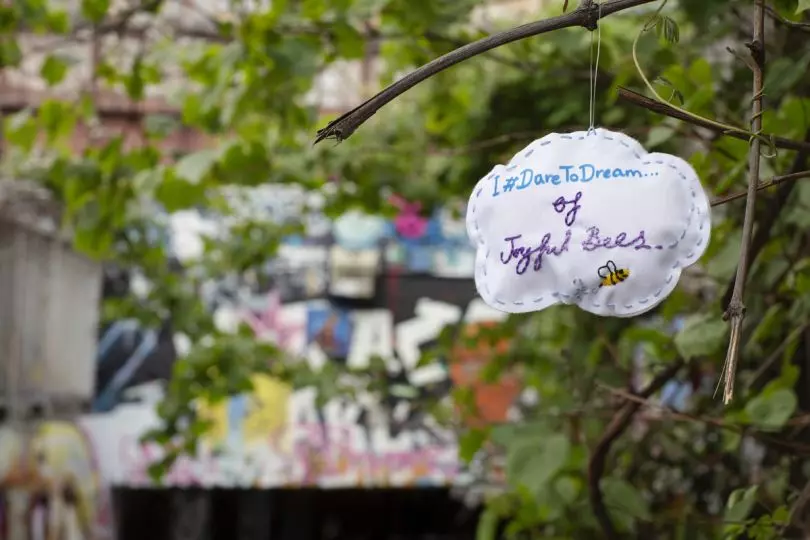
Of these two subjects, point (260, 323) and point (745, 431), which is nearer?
point (745, 431)

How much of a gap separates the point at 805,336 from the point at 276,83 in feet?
4.52

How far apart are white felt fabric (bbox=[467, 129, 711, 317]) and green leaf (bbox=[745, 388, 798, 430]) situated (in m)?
0.69

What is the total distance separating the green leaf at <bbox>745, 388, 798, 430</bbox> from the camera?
1.90m

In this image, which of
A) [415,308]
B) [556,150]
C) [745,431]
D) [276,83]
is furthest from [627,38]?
[415,308]

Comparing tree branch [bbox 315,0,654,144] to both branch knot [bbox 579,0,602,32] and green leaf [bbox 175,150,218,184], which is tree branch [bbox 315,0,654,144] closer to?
branch knot [bbox 579,0,602,32]

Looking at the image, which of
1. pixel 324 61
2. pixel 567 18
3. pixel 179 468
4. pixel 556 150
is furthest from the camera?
pixel 179 468

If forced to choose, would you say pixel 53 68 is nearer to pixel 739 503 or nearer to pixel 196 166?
pixel 196 166

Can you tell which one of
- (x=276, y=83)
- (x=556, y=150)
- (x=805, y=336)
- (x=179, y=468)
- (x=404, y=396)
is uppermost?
(x=276, y=83)

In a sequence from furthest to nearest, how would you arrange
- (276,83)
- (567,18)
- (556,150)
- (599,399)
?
(599,399) < (276,83) < (556,150) < (567,18)

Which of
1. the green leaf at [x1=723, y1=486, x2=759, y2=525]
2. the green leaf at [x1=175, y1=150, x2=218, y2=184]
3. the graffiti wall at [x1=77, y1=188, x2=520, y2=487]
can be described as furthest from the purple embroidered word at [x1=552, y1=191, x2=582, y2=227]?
the graffiti wall at [x1=77, y1=188, x2=520, y2=487]

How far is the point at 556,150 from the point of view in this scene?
135cm

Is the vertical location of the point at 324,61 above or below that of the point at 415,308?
above

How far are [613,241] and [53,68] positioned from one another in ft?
6.70

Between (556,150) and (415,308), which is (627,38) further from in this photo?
(415,308)
